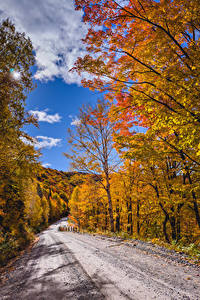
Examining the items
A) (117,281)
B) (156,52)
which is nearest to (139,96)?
(156,52)

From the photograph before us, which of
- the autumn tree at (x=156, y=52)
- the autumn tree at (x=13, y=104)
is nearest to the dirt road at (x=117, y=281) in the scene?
the autumn tree at (x=156, y=52)

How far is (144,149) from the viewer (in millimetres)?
5723

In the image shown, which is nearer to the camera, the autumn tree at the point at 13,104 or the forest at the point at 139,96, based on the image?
the forest at the point at 139,96

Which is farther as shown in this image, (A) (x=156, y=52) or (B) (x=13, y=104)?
(B) (x=13, y=104)

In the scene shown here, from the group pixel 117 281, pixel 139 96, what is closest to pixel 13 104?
pixel 139 96

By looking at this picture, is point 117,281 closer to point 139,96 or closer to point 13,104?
point 139,96

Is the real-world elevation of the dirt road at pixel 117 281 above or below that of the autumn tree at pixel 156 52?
below

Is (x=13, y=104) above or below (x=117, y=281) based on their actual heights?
above

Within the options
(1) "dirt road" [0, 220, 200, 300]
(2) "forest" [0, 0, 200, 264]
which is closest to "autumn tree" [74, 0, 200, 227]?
(2) "forest" [0, 0, 200, 264]

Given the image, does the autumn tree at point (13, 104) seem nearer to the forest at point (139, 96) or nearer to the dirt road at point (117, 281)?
the forest at point (139, 96)

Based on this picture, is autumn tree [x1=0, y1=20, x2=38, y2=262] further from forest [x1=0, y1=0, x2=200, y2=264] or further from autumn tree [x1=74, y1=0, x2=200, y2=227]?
autumn tree [x1=74, y1=0, x2=200, y2=227]

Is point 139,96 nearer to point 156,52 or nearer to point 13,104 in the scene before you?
point 156,52

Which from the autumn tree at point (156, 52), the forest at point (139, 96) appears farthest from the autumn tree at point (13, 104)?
the autumn tree at point (156, 52)

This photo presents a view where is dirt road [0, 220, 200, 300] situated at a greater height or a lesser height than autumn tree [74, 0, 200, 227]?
lesser
